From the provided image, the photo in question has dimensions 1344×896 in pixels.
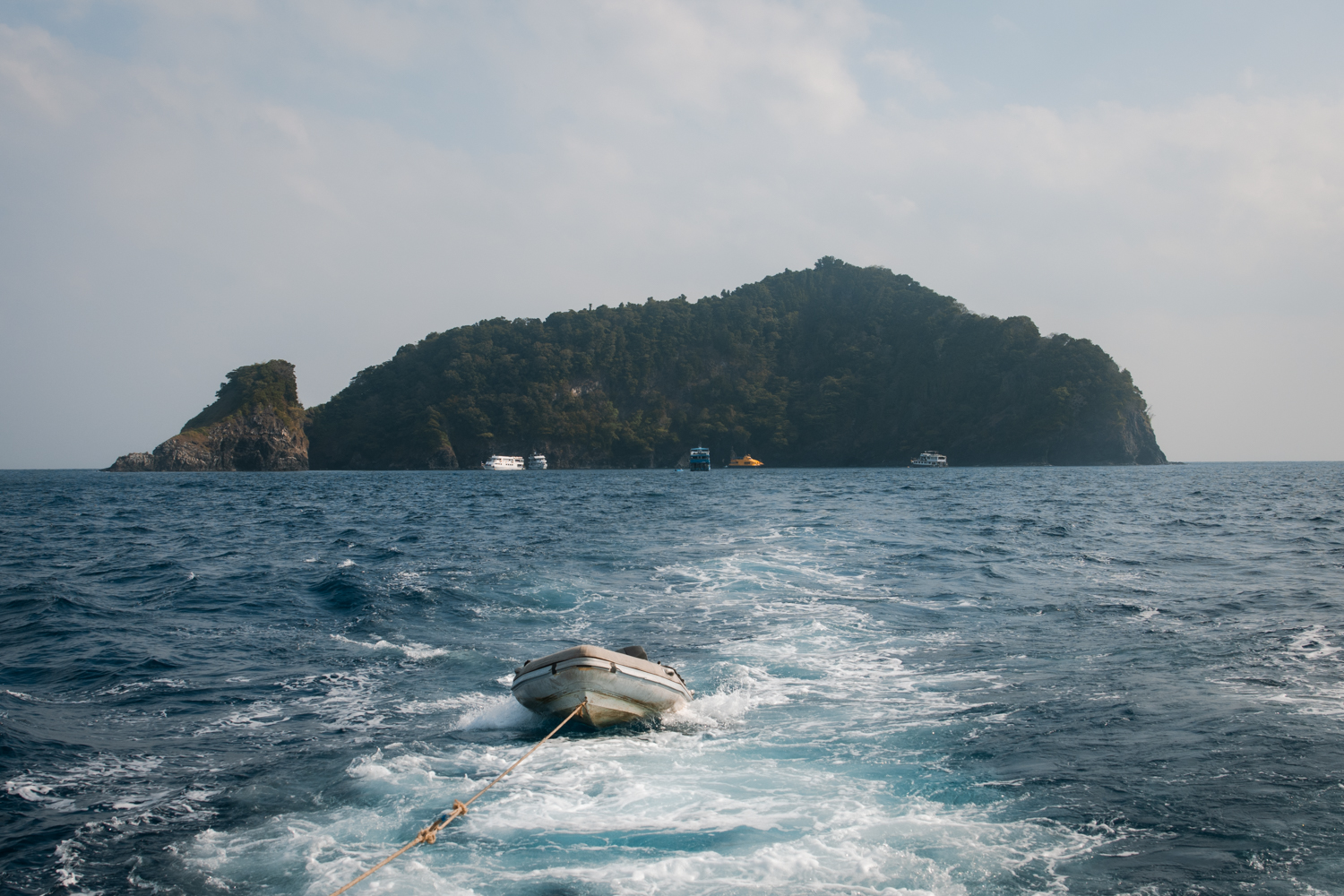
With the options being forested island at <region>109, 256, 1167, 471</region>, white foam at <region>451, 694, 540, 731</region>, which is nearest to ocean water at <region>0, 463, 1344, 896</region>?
white foam at <region>451, 694, 540, 731</region>

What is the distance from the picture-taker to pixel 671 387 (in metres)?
177

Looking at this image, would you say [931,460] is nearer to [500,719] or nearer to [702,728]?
[702,728]

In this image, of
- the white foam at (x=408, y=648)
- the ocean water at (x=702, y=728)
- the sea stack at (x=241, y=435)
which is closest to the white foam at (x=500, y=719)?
the ocean water at (x=702, y=728)

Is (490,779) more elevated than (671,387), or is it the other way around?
(671,387)

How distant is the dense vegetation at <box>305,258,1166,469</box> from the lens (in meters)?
150

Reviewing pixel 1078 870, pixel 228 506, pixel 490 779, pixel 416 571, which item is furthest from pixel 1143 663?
pixel 228 506

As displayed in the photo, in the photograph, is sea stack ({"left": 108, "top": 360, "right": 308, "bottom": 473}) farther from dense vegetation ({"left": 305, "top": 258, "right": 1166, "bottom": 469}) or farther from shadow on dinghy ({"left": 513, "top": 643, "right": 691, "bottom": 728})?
shadow on dinghy ({"left": 513, "top": 643, "right": 691, "bottom": 728})

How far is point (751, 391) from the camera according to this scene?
562 feet

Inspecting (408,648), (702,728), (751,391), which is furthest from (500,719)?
(751,391)

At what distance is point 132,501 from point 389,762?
58.2 meters

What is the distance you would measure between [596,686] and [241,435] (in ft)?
488

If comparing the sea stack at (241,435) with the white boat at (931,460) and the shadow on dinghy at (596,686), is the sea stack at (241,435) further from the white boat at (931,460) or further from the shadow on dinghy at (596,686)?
the shadow on dinghy at (596,686)

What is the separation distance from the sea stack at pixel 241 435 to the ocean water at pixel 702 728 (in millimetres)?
126286

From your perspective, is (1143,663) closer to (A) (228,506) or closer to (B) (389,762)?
(B) (389,762)
